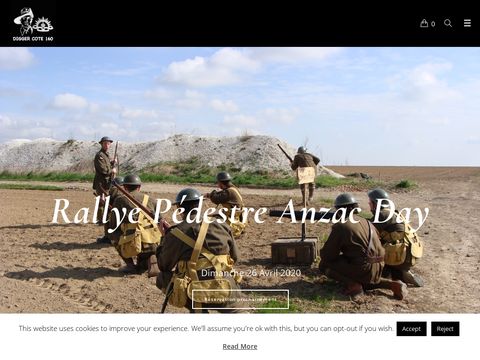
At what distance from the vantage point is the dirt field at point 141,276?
22.4 feet

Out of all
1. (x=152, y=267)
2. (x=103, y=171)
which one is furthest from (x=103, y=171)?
(x=152, y=267)

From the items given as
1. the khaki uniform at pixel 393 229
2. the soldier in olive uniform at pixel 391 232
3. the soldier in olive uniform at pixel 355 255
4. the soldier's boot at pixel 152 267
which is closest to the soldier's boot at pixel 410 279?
the soldier in olive uniform at pixel 391 232

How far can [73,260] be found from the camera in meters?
9.27

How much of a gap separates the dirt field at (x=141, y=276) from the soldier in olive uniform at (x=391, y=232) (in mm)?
250

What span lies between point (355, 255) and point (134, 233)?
3197 millimetres

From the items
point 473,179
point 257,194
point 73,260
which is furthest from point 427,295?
point 473,179

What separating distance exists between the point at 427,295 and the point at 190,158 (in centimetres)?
2931
